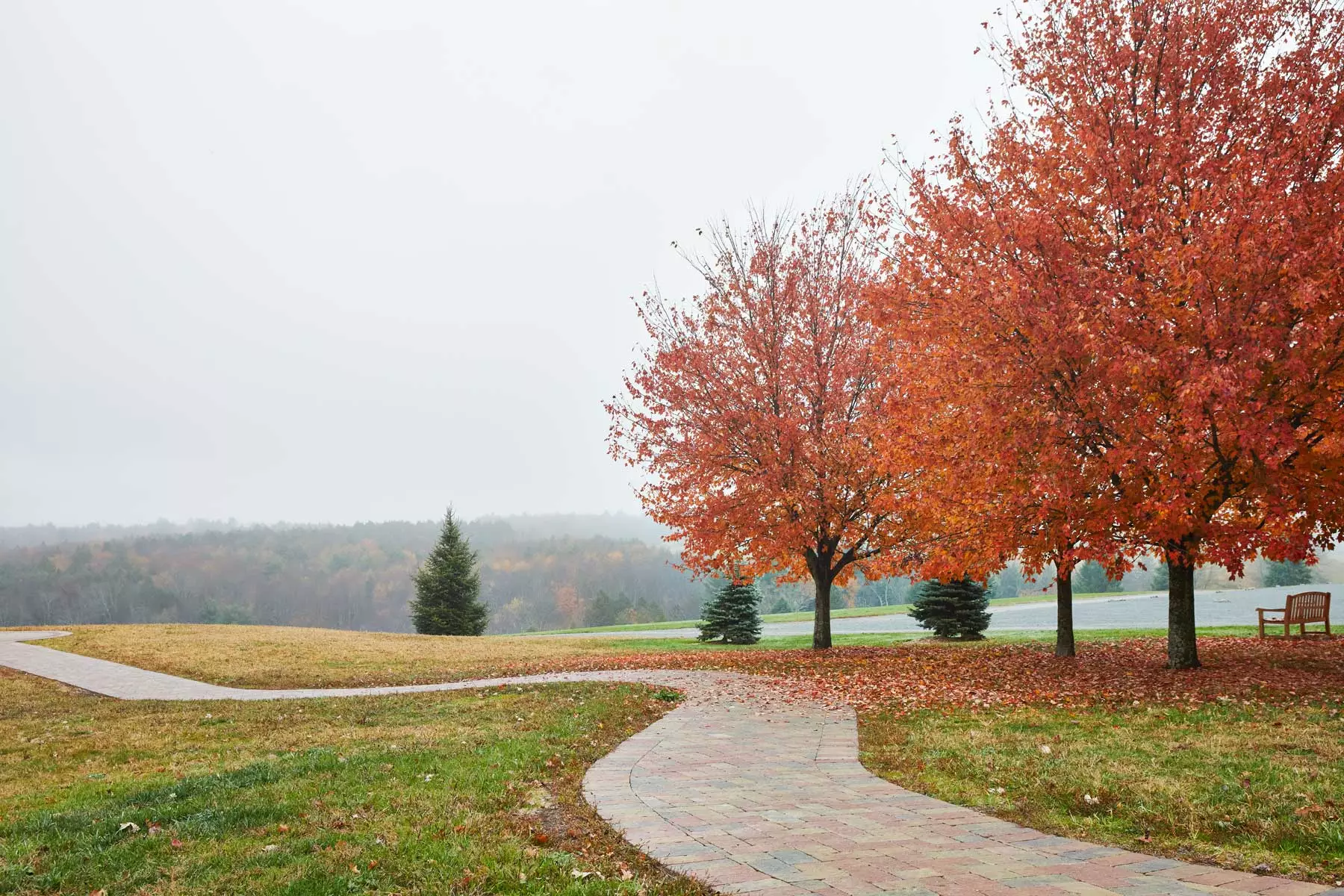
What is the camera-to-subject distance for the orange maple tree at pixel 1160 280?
8625 mm

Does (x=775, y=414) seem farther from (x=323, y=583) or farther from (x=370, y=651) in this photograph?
(x=323, y=583)

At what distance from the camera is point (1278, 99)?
1012 cm

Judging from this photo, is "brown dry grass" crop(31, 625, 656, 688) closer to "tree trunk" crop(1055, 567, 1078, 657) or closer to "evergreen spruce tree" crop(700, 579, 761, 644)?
"evergreen spruce tree" crop(700, 579, 761, 644)

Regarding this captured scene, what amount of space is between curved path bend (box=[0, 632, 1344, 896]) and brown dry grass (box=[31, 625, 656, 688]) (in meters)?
8.63

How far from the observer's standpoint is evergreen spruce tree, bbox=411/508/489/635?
33.6 meters

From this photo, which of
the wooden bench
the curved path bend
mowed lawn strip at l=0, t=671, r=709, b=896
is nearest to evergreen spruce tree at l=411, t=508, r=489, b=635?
mowed lawn strip at l=0, t=671, r=709, b=896

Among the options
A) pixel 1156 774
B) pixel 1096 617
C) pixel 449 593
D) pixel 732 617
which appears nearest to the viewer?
pixel 1156 774

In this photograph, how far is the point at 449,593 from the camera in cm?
3412

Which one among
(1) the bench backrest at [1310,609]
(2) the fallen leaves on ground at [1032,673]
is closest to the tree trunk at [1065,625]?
(2) the fallen leaves on ground at [1032,673]

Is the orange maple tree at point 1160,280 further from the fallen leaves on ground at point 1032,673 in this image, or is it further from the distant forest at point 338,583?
the distant forest at point 338,583

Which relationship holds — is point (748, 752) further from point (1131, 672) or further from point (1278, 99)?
point (1278, 99)

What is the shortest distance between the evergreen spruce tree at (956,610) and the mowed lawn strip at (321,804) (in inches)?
574

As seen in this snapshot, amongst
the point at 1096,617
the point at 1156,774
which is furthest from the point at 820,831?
the point at 1096,617

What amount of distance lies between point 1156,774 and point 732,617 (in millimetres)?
20825
